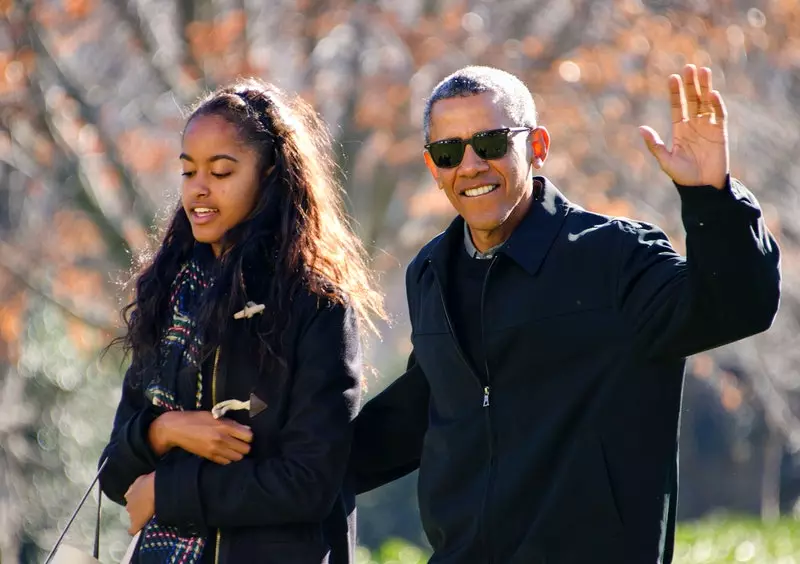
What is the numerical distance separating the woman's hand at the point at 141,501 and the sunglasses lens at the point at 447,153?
112 cm

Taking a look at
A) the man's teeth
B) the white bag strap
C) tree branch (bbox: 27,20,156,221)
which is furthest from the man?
tree branch (bbox: 27,20,156,221)

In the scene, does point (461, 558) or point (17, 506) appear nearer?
point (461, 558)

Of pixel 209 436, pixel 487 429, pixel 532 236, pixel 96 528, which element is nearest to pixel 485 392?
pixel 487 429

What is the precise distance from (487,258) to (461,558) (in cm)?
78

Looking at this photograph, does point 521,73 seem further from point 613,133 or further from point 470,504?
point 470,504

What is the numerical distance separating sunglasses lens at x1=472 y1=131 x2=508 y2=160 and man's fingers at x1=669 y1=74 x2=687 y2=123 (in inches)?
23.2

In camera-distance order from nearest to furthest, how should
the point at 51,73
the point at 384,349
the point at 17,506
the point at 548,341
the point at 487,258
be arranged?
the point at 548,341 < the point at 487,258 < the point at 51,73 < the point at 17,506 < the point at 384,349

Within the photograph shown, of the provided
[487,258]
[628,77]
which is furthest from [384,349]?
[487,258]

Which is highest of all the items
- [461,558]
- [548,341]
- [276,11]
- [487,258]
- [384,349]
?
[276,11]

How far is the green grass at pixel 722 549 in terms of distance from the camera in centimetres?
791

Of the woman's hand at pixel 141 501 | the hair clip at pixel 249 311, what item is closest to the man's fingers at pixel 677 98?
the hair clip at pixel 249 311

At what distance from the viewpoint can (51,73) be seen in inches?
344

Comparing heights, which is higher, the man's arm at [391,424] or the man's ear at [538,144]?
the man's ear at [538,144]

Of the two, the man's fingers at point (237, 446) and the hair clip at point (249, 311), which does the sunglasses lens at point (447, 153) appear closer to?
the hair clip at point (249, 311)
